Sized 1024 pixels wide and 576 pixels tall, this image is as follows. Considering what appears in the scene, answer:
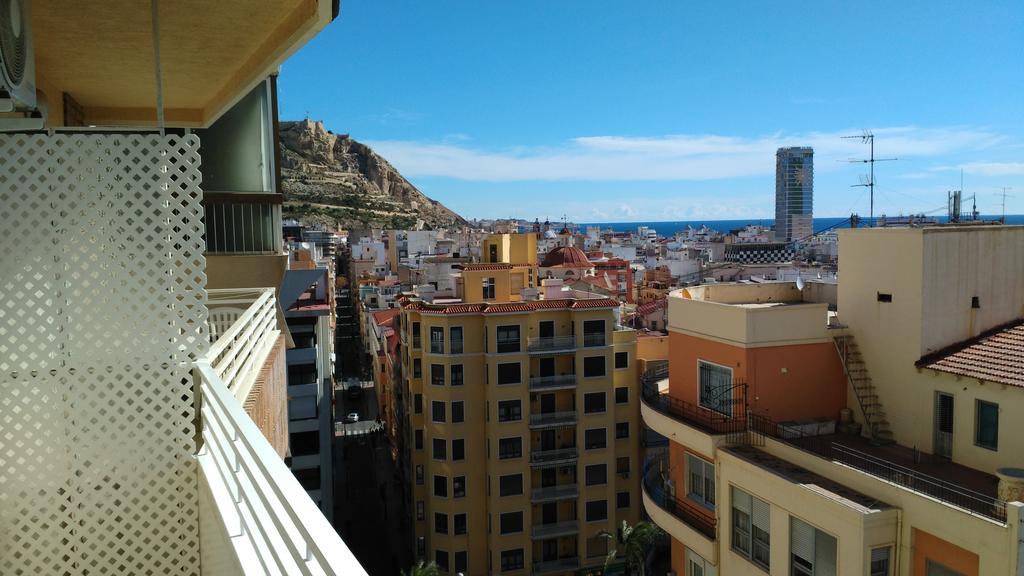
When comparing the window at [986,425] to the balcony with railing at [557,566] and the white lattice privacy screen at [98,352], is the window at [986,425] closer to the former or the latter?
the white lattice privacy screen at [98,352]

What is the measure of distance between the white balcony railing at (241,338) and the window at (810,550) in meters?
6.42

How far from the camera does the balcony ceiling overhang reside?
16.6 ft

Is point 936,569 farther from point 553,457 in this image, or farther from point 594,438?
point 594,438

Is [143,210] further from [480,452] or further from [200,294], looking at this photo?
[480,452]

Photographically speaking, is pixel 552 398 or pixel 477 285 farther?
pixel 477 285

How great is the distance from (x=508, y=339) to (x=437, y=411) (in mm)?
3534

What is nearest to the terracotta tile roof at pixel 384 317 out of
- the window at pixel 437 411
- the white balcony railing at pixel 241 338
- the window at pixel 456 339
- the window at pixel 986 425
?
the window at pixel 437 411

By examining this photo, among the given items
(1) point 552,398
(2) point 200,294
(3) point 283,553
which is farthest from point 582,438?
(3) point 283,553

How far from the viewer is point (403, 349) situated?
2989cm

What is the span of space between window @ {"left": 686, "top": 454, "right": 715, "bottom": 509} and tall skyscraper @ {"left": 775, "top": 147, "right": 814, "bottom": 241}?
145594mm

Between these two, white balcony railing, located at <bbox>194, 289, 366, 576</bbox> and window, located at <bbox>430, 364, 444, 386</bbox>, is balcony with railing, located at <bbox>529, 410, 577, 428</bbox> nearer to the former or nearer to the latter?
window, located at <bbox>430, 364, 444, 386</bbox>

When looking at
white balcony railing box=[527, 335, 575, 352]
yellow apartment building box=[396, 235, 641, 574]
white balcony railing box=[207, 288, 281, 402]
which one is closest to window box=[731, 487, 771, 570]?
white balcony railing box=[207, 288, 281, 402]

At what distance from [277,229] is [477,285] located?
18553mm

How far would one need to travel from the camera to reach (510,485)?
26453 millimetres
